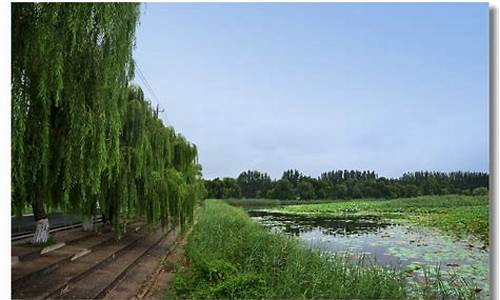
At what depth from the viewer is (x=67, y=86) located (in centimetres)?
277

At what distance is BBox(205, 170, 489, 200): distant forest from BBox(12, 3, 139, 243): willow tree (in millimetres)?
3851

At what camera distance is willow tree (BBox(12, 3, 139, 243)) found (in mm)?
2293

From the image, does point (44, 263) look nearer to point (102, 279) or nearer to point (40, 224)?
point (102, 279)

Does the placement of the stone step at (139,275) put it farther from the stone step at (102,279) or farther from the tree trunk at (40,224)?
the tree trunk at (40,224)

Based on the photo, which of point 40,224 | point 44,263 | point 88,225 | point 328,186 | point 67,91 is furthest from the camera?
→ point 328,186

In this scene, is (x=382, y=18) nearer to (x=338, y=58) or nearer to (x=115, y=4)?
(x=338, y=58)

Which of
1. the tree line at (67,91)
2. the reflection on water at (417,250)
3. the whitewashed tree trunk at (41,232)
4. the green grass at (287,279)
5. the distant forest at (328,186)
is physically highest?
the tree line at (67,91)

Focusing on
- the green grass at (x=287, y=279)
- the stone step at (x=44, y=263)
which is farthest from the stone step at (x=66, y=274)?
the green grass at (x=287, y=279)

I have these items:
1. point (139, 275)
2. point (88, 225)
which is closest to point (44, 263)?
point (139, 275)

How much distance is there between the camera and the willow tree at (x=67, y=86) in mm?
2293

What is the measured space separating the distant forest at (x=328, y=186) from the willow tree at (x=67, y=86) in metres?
3.85

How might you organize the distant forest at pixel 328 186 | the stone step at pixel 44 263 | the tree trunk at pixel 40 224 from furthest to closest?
the distant forest at pixel 328 186
the tree trunk at pixel 40 224
the stone step at pixel 44 263

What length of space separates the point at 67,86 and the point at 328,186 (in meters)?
5.64

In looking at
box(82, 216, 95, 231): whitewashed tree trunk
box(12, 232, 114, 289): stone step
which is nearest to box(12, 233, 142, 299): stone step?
box(12, 232, 114, 289): stone step
